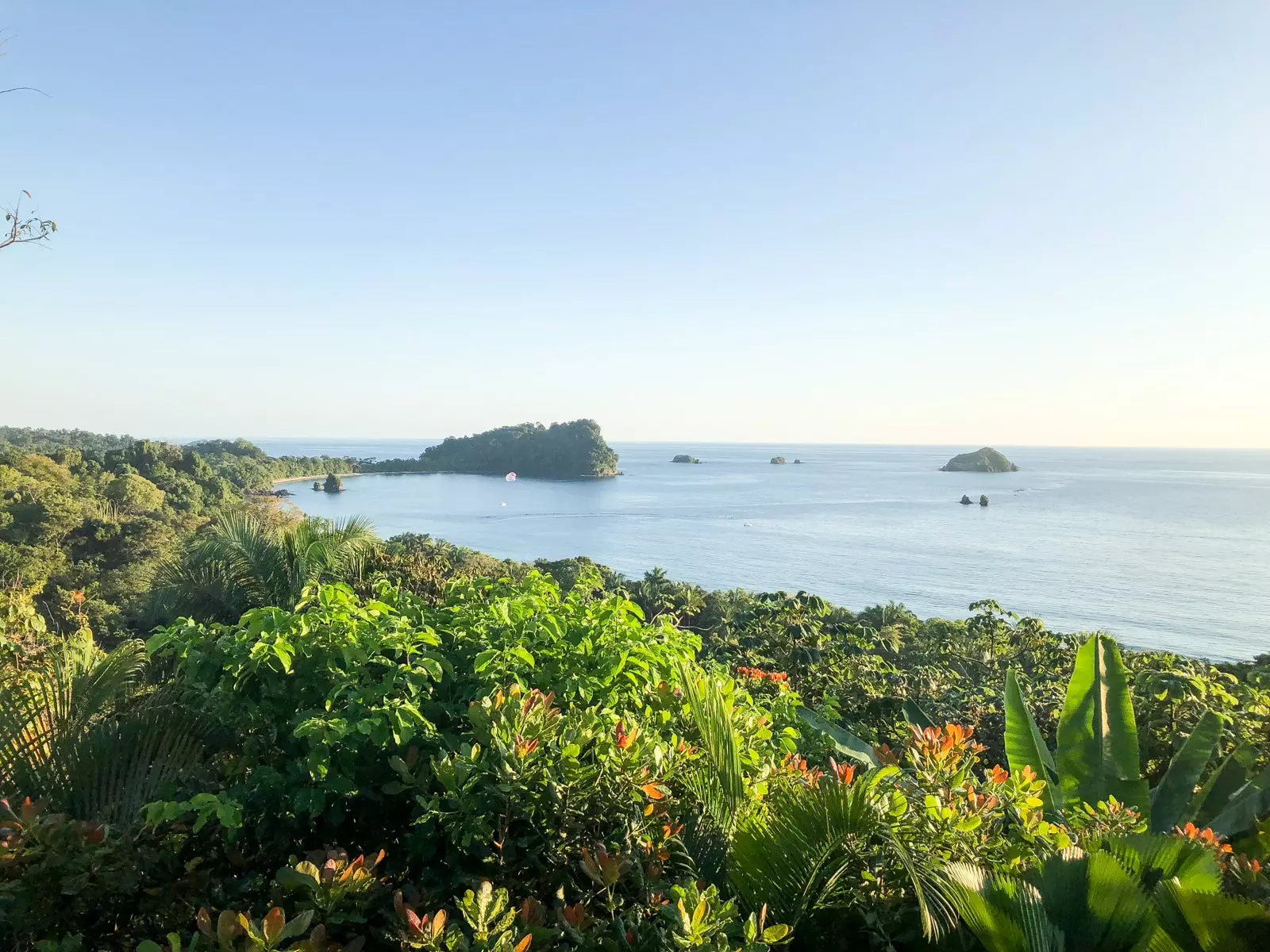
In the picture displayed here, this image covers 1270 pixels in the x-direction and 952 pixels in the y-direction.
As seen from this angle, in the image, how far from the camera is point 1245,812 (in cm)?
344

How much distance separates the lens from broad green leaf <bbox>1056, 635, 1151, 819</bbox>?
134 inches

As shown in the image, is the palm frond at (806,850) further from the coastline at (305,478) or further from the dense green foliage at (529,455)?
the dense green foliage at (529,455)

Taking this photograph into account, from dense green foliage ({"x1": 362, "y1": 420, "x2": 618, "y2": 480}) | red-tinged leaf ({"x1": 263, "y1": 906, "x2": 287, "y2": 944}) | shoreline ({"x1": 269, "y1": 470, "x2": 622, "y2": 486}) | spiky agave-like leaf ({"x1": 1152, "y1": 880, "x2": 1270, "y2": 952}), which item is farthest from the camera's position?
dense green foliage ({"x1": 362, "y1": 420, "x2": 618, "y2": 480})

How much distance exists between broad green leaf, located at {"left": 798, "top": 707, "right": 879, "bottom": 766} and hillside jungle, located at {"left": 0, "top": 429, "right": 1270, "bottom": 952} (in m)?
0.08

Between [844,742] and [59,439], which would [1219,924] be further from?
[59,439]

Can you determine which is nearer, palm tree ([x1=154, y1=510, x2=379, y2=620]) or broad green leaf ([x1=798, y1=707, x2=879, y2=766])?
broad green leaf ([x1=798, y1=707, x2=879, y2=766])

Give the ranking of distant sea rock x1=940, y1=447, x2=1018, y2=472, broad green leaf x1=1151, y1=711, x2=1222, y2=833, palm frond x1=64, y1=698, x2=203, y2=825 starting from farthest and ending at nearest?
distant sea rock x1=940, y1=447, x2=1018, y2=472 → broad green leaf x1=1151, y1=711, x2=1222, y2=833 → palm frond x1=64, y1=698, x2=203, y2=825

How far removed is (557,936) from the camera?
1758 mm

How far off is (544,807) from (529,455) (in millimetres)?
127599

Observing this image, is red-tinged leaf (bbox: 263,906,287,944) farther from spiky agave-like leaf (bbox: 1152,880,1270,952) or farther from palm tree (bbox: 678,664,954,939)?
spiky agave-like leaf (bbox: 1152,880,1270,952)

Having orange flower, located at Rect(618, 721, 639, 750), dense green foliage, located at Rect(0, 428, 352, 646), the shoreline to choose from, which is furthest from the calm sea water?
orange flower, located at Rect(618, 721, 639, 750)

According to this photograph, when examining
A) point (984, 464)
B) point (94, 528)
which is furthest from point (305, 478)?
point (984, 464)

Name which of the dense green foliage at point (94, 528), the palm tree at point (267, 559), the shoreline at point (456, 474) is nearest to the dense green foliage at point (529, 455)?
the shoreline at point (456, 474)

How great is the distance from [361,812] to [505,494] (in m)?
96.9
